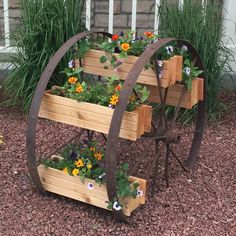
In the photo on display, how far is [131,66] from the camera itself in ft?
11.4

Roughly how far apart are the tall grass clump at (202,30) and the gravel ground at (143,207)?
0.72 metres

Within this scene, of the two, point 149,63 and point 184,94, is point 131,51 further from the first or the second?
point 184,94

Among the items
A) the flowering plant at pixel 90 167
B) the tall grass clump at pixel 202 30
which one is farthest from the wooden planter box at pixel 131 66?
the tall grass clump at pixel 202 30

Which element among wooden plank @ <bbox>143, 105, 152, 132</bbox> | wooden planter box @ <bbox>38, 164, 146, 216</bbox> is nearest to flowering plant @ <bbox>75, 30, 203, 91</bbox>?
wooden plank @ <bbox>143, 105, 152, 132</bbox>

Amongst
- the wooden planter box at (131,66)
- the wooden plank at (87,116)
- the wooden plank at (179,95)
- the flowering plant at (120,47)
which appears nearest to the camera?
the wooden plank at (87,116)

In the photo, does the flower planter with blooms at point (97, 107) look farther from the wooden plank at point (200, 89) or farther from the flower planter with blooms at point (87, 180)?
the wooden plank at point (200, 89)

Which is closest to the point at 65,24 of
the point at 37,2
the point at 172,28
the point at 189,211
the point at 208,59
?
the point at 37,2

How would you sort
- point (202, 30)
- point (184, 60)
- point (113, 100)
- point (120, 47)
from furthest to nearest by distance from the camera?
point (202, 30)
point (184, 60)
point (120, 47)
point (113, 100)

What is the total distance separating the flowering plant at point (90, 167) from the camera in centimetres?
316

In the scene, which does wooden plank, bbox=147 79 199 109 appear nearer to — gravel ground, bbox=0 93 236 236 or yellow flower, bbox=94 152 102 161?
gravel ground, bbox=0 93 236 236

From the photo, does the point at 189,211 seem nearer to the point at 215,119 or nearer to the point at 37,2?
the point at 215,119

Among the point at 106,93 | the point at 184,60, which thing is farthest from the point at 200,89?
the point at 106,93

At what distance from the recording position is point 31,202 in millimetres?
3549

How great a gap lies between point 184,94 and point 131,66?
421 millimetres
